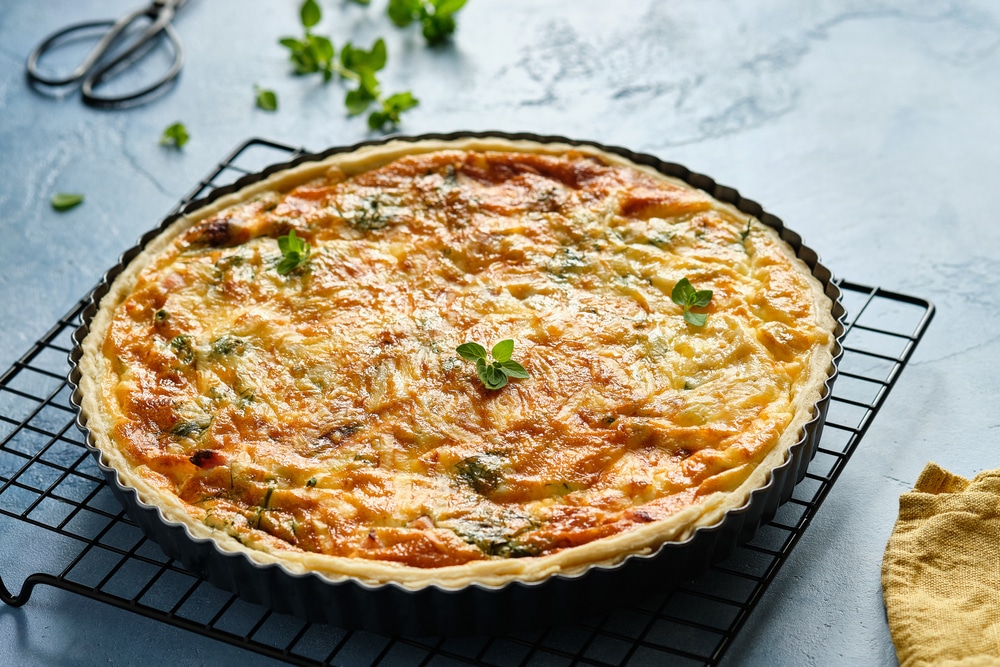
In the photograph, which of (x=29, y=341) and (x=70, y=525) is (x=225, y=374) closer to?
(x=70, y=525)

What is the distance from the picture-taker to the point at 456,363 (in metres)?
4.30

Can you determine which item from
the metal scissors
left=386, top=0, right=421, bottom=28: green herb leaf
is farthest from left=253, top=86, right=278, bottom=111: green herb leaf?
left=386, top=0, right=421, bottom=28: green herb leaf

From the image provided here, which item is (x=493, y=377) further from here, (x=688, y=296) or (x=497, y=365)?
(x=688, y=296)

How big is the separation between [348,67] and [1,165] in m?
2.03

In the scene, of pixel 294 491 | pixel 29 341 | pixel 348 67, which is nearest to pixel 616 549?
pixel 294 491

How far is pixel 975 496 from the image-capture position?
4156mm

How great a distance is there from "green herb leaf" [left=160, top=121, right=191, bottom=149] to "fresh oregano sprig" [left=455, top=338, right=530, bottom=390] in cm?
308

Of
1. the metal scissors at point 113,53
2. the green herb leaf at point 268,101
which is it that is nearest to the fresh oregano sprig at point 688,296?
the green herb leaf at point 268,101

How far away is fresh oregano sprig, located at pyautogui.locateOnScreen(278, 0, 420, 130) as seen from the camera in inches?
257

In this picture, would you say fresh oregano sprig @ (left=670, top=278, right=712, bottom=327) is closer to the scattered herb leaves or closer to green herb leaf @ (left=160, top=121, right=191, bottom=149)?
the scattered herb leaves

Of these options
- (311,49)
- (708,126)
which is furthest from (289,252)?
(708,126)

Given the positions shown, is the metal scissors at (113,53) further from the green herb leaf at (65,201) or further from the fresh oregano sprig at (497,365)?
the fresh oregano sprig at (497,365)

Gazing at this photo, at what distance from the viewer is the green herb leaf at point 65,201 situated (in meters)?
6.10

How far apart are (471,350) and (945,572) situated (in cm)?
182
